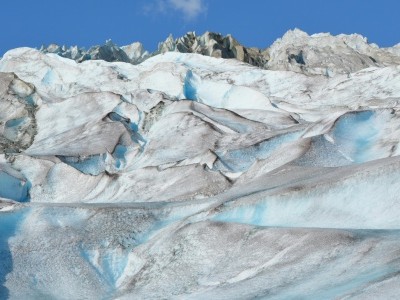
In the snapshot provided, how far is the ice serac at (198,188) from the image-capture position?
1319 centimetres

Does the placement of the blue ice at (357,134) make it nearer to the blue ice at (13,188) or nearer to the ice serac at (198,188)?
the ice serac at (198,188)

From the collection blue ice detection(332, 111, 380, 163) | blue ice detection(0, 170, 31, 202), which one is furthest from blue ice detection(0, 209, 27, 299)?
blue ice detection(0, 170, 31, 202)

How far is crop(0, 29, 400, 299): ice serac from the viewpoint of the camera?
1319 centimetres

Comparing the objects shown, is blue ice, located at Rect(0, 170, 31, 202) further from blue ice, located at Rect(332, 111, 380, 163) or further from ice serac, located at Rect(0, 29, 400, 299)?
blue ice, located at Rect(332, 111, 380, 163)

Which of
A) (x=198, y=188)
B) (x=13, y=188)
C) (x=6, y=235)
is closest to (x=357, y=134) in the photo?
(x=198, y=188)

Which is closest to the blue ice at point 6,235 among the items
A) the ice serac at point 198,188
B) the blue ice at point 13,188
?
the ice serac at point 198,188

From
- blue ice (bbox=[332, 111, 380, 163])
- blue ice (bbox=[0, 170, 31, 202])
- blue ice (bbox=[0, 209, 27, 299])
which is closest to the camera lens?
blue ice (bbox=[0, 209, 27, 299])

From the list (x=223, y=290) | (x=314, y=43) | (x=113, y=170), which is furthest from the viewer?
(x=314, y=43)

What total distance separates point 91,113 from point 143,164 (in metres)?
8.62

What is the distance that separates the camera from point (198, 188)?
21828 mm

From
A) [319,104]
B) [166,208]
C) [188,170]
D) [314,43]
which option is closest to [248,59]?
[314,43]

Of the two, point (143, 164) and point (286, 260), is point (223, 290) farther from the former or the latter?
point (143, 164)

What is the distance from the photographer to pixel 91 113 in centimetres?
3753

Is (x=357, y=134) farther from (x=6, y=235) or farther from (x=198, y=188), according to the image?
(x=6, y=235)
